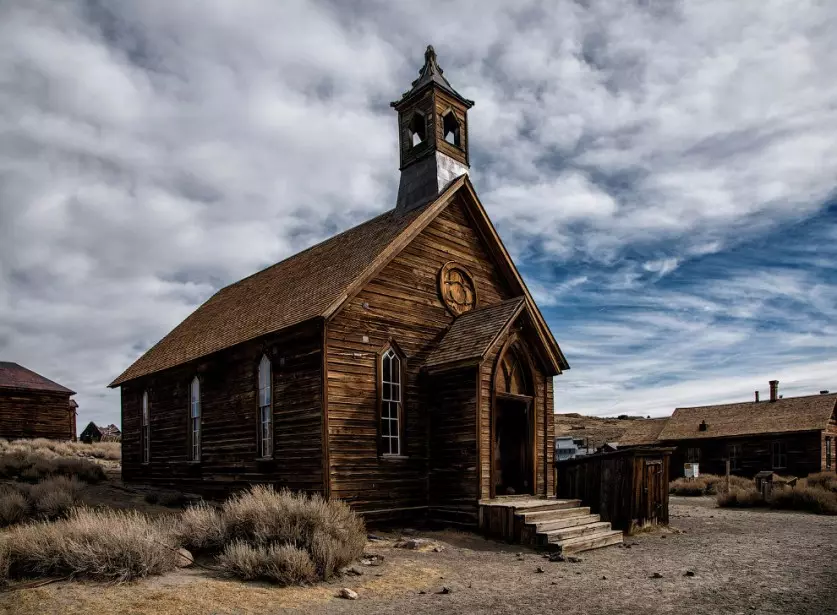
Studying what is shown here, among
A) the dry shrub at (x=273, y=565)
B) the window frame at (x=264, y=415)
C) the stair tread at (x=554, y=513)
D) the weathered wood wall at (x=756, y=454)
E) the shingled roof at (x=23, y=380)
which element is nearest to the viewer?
the dry shrub at (x=273, y=565)

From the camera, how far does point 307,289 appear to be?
Answer: 16.1 metres

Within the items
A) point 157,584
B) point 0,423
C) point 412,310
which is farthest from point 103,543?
point 0,423

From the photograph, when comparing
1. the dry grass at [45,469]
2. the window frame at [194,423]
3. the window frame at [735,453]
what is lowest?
the window frame at [735,453]

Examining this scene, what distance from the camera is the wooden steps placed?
12.3 m

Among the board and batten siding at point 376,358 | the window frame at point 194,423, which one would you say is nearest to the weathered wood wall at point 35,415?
the window frame at point 194,423

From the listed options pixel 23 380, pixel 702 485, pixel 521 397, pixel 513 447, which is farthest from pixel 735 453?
pixel 23 380

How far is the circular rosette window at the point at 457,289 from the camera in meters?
16.5

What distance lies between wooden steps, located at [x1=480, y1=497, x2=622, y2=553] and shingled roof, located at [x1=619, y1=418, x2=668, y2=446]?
25512mm

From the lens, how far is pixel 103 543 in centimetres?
877

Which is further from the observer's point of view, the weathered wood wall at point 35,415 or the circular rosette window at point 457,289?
the weathered wood wall at point 35,415

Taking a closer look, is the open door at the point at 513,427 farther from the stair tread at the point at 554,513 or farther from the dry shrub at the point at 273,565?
the dry shrub at the point at 273,565

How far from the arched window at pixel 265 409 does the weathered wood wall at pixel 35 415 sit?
91.7ft

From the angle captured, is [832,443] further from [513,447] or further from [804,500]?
[513,447]

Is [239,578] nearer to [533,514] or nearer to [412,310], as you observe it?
[533,514]
